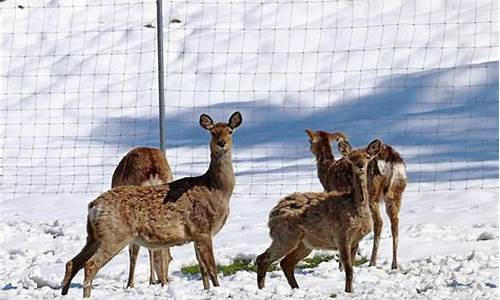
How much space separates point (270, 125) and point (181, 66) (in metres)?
4.52

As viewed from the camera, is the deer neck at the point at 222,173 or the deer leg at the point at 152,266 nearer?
the deer neck at the point at 222,173

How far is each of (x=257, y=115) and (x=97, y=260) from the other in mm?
Result: 15025

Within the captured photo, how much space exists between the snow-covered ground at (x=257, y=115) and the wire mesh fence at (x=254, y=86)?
0.17 feet

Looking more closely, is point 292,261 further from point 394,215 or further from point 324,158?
point 324,158

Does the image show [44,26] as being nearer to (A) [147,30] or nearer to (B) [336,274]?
(A) [147,30]

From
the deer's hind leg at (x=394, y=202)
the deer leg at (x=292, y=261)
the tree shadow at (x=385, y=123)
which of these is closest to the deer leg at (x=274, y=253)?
the deer leg at (x=292, y=261)

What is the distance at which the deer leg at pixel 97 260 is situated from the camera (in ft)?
35.9

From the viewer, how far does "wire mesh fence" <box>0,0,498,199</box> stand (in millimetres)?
21438

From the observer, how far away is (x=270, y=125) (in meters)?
25.2

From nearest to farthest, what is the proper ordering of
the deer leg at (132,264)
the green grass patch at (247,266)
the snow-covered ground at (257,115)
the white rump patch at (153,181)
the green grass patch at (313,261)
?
the deer leg at (132,264) < the white rump patch at (153,181) < the snow-covered ground at (257,115) < the green grass patch at (247,266) < the green grass patch at (313,261)

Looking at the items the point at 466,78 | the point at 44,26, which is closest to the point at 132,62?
the point at 44,26

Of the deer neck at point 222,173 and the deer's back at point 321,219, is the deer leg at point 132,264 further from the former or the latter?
the deer's back at point 321,219

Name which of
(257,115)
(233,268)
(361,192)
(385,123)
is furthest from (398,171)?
(257,115)

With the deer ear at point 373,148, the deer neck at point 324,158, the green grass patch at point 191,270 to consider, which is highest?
the deer ear at point 373,148
